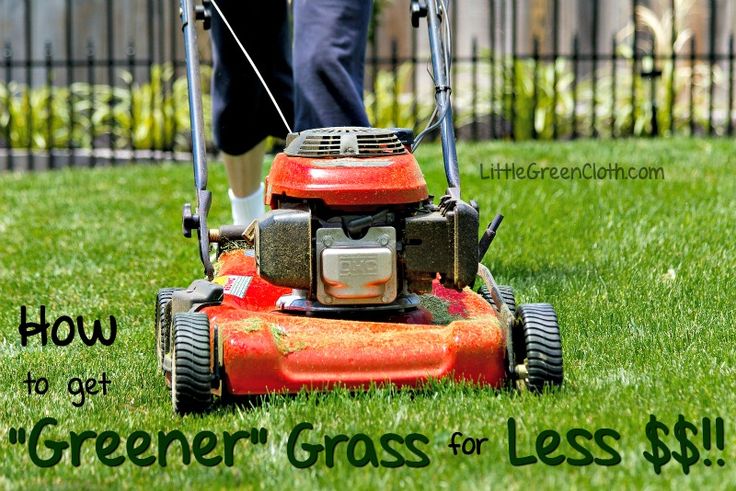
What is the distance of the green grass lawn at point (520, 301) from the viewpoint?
242 centimetres

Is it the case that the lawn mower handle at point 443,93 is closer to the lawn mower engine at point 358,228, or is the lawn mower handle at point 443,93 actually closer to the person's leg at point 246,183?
the lawn mower engine at point 358,228

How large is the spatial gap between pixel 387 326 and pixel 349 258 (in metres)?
0.20

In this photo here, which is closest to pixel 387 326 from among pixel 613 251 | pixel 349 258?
pixel 349 258

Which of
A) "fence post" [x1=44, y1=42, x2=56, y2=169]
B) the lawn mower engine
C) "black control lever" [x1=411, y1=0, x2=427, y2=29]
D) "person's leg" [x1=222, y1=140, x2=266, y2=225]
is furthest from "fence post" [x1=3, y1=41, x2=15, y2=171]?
the lawn mower engine

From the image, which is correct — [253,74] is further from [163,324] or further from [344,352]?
[344,352]

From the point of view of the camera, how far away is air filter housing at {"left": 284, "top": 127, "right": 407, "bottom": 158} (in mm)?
3021

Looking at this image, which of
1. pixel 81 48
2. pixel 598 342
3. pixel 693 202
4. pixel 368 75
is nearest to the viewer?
pixel 598 342

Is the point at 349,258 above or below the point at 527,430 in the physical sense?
above

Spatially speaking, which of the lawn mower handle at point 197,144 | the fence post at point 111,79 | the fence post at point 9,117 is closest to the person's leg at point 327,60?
the lawn mower handle at point 197,144

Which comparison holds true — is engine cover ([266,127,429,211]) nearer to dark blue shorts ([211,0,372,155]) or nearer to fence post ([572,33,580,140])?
dark blue shorts ([211,0,372,155])

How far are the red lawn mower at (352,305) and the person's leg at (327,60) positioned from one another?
47cm

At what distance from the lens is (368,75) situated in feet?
38.4

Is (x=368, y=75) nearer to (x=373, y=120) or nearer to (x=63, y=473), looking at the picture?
(x=373, y=120)

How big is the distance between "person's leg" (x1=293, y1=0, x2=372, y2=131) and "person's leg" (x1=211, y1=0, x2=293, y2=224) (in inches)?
31.0
